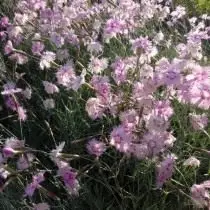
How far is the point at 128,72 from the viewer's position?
7.90 feet

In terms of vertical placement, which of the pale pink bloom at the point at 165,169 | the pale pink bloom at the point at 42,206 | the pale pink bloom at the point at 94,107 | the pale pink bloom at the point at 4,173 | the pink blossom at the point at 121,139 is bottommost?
the pale pink bloom at the point at 42,206

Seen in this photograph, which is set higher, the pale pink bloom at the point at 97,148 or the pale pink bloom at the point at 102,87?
the pale pink bloom at the point at 102,87

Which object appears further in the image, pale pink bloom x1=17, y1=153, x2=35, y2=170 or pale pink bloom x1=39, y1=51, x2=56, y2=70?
pale pink bloom x1=39, y1=51, x2=56, y2=70

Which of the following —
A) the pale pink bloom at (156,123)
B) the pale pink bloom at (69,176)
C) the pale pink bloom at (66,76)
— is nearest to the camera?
the pale pink bloom at (156,123)

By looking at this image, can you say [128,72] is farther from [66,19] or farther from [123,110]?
[66,19]

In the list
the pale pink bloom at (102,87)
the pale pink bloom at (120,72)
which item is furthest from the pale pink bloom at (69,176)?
the pale pink bloom at (120,72)

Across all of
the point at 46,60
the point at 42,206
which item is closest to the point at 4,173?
the point at 42,206

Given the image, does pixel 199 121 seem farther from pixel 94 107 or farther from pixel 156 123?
pixel 94 107

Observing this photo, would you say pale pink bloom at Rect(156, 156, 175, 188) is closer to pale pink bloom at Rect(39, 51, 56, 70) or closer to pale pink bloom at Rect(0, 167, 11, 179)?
pale pink bloom at Rect(0, 167, 11, 179)

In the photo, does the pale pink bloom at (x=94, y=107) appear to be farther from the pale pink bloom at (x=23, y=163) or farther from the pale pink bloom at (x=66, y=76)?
the pale pink bloom at (x=23, y=163)

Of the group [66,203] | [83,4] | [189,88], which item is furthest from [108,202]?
[83,4]

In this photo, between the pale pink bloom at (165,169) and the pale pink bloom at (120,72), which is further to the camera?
the pale pink bloom at (120,72)

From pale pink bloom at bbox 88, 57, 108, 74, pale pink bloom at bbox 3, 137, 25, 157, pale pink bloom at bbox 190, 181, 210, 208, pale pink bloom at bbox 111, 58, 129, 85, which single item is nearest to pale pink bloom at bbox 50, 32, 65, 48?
pale pink bloom at bbox 88, 57, 108, 74

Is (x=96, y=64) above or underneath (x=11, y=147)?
above
